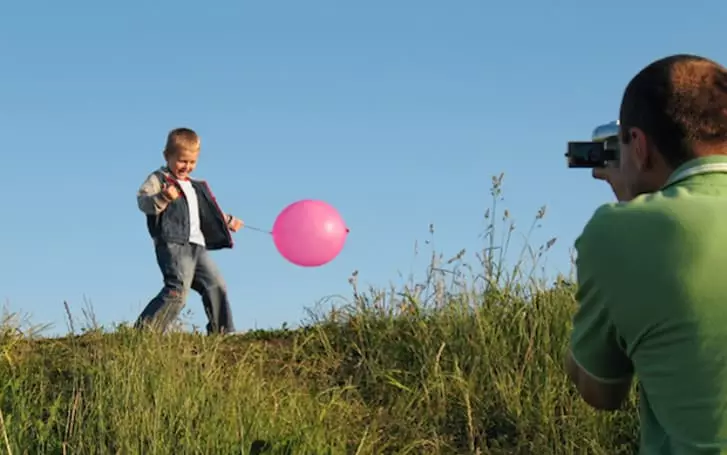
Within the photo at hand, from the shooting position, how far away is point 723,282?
5.75 feet

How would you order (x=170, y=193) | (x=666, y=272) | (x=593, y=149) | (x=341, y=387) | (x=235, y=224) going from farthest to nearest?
(x=235, y=224) < (x=170, y=193) < (x=341, y=387) < (x=593, y=149) < (x=666, y=272)

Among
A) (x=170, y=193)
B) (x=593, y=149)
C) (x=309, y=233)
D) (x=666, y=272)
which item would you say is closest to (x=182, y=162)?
(x=170, y=193)

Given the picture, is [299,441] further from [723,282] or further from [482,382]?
[723,282]

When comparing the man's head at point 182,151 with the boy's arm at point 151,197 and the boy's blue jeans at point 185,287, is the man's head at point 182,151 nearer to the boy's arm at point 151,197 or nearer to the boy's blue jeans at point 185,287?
the boy's arm at point 151,197

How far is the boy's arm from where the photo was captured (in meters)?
7.38

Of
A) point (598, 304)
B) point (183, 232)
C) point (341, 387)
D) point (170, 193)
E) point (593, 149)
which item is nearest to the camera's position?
point (598, 304)

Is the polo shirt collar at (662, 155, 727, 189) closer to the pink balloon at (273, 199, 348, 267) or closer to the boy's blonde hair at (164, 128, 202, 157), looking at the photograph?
the pink balloon at (273, 199, 348, 267)

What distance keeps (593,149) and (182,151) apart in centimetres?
528

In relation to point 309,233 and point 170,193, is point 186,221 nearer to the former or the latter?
point 170,193

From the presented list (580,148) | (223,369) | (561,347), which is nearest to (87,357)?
(223,369)

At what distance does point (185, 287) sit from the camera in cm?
741

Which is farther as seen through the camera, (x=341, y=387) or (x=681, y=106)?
(x=341, y=387)

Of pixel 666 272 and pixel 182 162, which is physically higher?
pixel 182 162

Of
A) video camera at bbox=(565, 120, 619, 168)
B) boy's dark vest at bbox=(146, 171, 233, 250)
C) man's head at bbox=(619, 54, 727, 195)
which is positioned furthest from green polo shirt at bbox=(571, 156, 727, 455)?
boy's dark vest at bbox=(146, 171, 233, 250)
